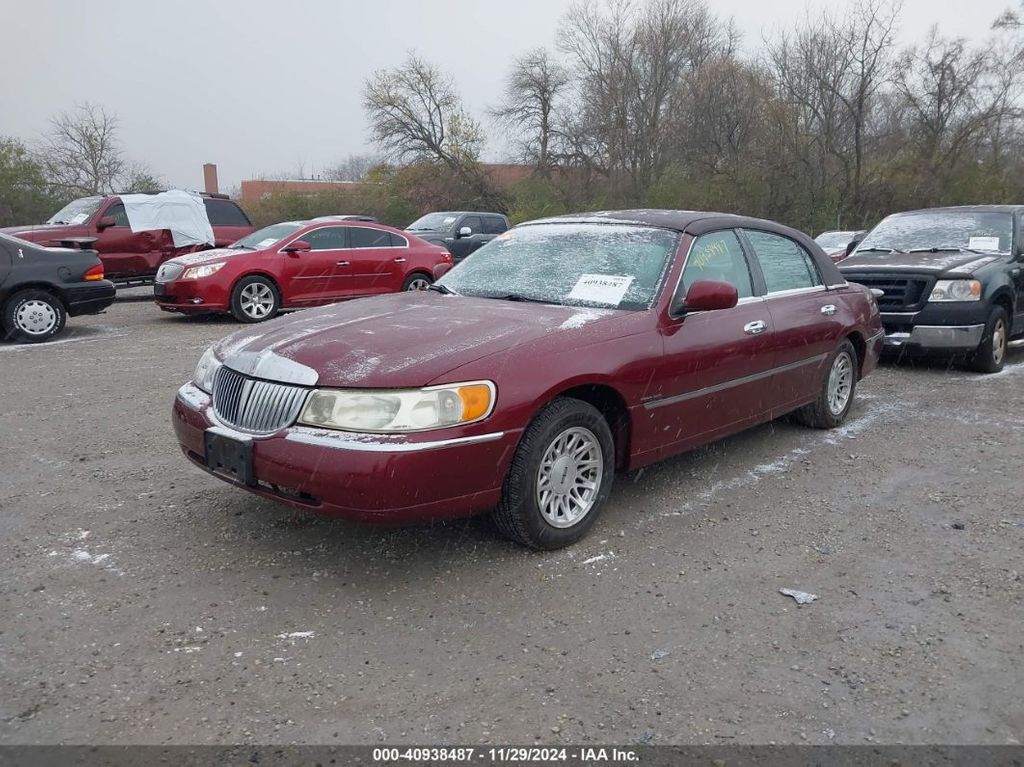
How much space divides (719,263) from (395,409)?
7.98ft

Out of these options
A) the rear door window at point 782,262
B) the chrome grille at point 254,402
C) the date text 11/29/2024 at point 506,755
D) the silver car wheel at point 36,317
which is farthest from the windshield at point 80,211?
the date text 11/29/2024 at point 506,755

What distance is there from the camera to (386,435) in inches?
131

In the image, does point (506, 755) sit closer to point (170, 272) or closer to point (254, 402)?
point (254, 402)

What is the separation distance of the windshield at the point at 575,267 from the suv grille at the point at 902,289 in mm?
4205

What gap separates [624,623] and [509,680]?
60cm

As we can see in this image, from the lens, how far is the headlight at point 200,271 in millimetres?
11141

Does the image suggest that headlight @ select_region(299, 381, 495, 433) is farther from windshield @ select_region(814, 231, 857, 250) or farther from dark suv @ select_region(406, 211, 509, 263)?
windshield @ select_region(814, 231, 857, 250)

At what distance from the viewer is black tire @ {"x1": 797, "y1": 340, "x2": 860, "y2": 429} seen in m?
5.86

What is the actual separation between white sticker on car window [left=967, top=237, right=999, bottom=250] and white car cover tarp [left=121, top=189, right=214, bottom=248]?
39.6 feet

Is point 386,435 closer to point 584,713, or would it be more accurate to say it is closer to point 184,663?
point 184,663

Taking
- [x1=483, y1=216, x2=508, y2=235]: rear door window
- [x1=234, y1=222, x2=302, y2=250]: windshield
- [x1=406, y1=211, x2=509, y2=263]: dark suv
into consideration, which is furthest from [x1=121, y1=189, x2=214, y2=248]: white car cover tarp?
[x1=483, y1=216, x2=508, y2=235]: rear door window

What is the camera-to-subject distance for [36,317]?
981cm

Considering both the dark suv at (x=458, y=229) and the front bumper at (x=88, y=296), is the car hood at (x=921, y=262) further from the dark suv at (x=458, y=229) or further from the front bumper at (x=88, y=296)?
the dark suv at (x=458, y=229)

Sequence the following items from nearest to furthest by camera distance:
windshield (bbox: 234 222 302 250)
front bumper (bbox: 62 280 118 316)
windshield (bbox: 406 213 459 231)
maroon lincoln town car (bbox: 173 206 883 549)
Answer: maroon lincoln town car (bbox: 173 206 883 549)
front bumper (bbox: 62 280 118 316)
windshield (bbox: 234 222 302 250)
windshield (bbox: 406 213 459 231)
